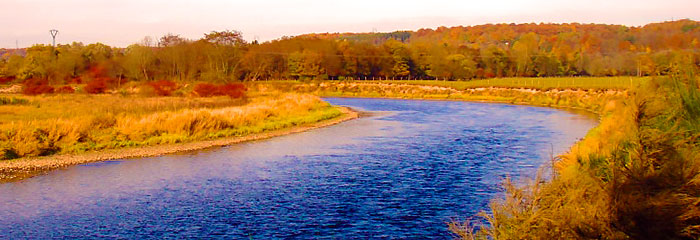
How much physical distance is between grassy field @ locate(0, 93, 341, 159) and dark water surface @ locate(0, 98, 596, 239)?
10.4 ft

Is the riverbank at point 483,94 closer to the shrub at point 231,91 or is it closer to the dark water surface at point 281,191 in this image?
the shrub at point 231,91

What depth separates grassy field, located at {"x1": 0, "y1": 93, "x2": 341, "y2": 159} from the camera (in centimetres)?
2305

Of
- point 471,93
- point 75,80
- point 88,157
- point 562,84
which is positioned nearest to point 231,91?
point 88,157

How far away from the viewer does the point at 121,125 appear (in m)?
27.2

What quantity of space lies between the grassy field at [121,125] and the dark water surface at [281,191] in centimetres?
316

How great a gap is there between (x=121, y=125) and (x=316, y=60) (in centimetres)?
7198

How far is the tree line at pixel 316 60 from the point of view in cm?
8269

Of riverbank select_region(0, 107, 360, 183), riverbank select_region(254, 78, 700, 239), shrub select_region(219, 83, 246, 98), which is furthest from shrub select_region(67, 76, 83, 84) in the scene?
riverbank select_region(254, 78, 700, 239)

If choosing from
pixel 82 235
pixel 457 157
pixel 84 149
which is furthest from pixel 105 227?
pixel 457 157

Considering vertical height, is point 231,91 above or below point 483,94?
above

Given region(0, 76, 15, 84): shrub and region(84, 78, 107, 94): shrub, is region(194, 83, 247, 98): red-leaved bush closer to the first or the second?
region(84, 78, 107, 94): shrub

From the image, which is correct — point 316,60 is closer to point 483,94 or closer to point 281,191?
point 483,94

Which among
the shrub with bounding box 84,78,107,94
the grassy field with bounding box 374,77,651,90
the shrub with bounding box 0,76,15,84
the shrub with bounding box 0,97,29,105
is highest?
the shrub with bounding box 0,76,15,84

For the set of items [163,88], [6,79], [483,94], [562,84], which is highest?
[6,79]
